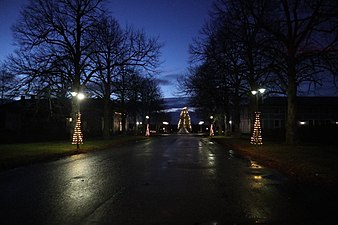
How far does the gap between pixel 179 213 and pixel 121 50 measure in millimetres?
30558

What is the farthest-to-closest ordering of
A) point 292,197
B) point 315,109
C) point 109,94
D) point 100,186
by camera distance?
point 315,109
point 109,94
point 100,186
point 292,197

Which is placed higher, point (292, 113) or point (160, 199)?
point (292, 113)

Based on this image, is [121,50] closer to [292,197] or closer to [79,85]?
[79,85]

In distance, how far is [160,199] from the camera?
27.7 feet

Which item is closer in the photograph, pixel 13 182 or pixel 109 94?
pixel 13 182

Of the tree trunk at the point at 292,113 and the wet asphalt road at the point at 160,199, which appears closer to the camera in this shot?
the wet asphalt road at the point at 160,199

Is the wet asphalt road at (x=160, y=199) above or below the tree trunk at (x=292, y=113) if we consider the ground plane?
below

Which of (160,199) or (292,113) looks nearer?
(160,199)

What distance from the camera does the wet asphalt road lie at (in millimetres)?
6742

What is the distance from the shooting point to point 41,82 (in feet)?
95.3

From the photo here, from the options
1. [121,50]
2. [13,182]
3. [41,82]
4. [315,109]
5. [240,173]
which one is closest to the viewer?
[13,182]

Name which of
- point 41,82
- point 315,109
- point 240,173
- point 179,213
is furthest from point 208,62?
point 315,109

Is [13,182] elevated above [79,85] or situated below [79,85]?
below

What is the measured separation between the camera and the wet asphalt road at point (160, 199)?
674 cm
